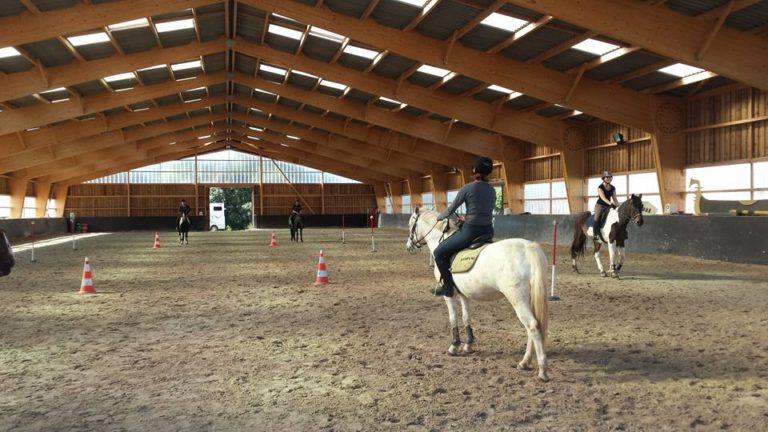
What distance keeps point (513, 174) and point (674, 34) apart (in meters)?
17.0

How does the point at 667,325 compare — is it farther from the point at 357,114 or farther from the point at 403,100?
the point at 357,114

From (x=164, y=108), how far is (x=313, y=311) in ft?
80.5

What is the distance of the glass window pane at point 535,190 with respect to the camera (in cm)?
2945

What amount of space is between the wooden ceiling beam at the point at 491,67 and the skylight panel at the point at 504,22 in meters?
1.68

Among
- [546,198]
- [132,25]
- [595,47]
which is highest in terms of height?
[132,25]

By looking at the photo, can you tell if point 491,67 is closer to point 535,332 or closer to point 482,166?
point 482,166

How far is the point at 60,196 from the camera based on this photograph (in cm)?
4731

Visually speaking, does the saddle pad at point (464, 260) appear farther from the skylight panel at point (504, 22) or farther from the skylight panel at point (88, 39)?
the skylight panel at point (88, 39)

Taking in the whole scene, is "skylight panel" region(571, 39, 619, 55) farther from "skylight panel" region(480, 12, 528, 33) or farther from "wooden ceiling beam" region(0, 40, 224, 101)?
"wooden ceiling beam" region(0, 40, 224, 101)

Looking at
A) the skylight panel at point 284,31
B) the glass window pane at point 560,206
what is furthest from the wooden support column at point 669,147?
the skylight panel at point 284,31

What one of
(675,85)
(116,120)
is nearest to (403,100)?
(675,85)

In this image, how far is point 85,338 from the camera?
24.7 feet

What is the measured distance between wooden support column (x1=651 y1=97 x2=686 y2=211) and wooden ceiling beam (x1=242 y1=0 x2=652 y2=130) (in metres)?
0.35

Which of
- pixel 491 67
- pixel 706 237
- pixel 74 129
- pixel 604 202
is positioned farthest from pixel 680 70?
pixel 74 129
